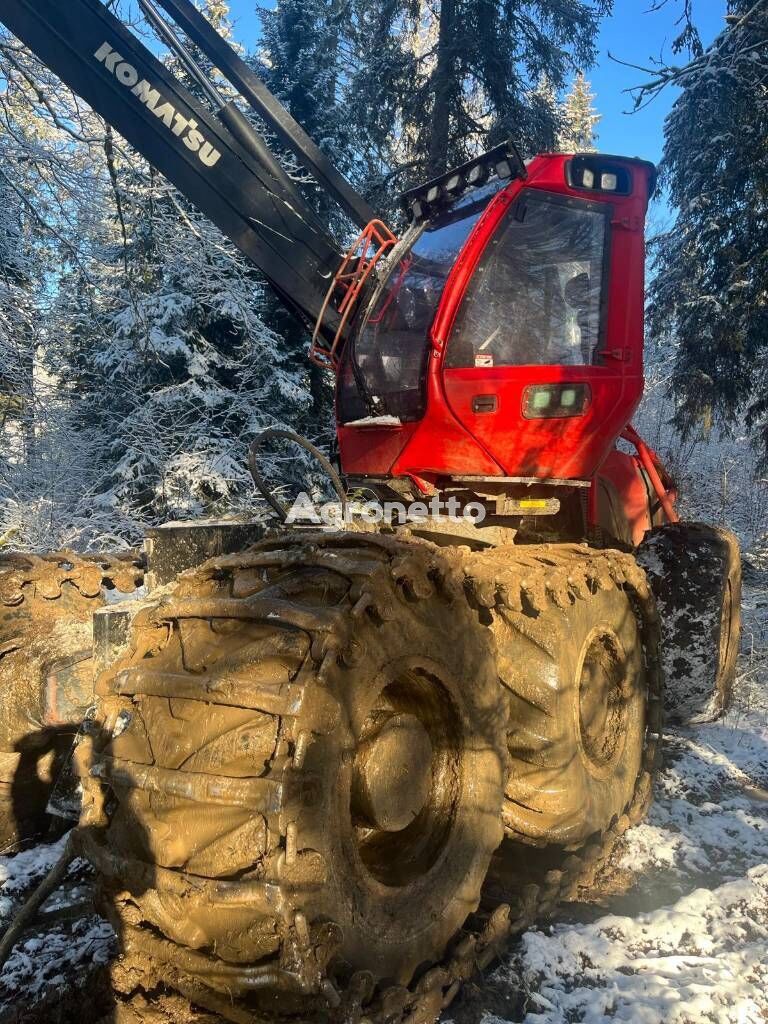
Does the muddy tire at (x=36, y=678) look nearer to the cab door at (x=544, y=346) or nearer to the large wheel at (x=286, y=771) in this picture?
the large wheel at (x=286, y=771)

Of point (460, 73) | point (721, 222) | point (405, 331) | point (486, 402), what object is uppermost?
point (460, 73)

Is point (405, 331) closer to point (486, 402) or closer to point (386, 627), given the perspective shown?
point (486, 402)

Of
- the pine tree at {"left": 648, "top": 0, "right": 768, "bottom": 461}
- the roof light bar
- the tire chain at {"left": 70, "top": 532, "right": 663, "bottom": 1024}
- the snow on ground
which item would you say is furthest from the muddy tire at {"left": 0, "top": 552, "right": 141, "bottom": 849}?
the pine tree at {"left": 648, "top": 0, "right": 768, "bottom": 461}

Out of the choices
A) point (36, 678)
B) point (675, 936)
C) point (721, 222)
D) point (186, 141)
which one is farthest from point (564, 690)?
point (721, 222)

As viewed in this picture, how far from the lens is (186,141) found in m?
4.70

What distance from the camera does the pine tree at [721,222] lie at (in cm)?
920

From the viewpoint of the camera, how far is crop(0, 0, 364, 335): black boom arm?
4469mm

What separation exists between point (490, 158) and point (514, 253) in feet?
1.89

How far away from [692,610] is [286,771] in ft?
11.4

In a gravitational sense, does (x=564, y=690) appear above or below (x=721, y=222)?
below

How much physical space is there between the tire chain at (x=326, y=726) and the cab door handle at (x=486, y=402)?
2.85 feet

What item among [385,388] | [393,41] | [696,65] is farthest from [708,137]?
[385,388]

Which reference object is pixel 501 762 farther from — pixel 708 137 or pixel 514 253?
pixel 708 137

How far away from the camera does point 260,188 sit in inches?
193
